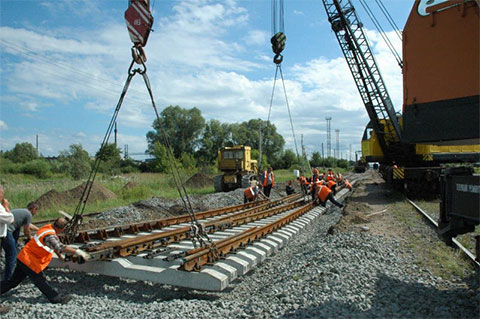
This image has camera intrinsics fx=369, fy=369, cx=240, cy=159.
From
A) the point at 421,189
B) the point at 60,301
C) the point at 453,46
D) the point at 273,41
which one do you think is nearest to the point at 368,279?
the point at 453,46

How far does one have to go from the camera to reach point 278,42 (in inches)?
486

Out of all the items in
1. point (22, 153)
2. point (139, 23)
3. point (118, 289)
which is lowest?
point (118, 289)

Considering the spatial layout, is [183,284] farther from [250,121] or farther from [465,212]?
[250,121]

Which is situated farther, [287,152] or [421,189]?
[287,152]

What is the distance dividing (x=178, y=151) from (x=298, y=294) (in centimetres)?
6705

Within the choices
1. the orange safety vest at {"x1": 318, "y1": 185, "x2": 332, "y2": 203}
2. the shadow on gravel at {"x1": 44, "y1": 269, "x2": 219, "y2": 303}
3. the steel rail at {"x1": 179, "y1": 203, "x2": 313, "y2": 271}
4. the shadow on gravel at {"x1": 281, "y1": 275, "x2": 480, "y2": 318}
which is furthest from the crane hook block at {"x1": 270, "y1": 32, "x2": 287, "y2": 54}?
the shadow on gravel at {"x1": 281, "y1": 275, "x2": 480, "y2": 318}

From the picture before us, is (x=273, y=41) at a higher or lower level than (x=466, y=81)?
higher

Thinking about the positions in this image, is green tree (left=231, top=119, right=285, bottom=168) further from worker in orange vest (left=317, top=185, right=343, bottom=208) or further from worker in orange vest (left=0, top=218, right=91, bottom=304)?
worker in orange vest (left=0, top=218, right=91, bottom=304)

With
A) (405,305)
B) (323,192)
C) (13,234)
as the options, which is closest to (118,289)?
(13,234)

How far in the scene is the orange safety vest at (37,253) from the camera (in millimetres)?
4645

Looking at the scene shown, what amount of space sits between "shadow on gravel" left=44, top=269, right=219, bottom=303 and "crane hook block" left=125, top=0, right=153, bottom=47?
3.59 m

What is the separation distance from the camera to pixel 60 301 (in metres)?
4.59

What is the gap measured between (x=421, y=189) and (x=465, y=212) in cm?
1323

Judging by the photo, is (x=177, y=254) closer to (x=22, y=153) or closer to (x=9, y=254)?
(x=9, y=254)
